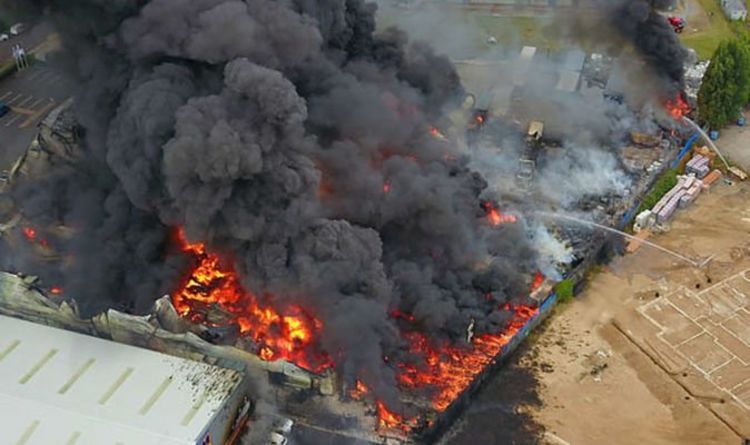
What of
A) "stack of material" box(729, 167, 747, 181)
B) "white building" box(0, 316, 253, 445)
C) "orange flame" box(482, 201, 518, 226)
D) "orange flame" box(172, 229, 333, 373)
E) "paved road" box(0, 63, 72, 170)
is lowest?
"stack of material" box(729, 167, 747, 181)

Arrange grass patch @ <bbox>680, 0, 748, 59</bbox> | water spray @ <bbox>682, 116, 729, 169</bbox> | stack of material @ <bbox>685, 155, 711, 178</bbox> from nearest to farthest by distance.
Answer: stack of material @ <bbox>685, 155, 711, 178</bbox> → water spray @ <bbox>682, 116, 729, 169</bbox> → grass patch @ <bbox>680, 0, 748, 59</bbox>

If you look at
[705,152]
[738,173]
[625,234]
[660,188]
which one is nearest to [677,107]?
[705,152]

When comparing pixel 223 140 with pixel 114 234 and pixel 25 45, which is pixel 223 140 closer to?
pixel 114 234

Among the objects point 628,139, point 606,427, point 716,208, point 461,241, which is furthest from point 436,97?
point 606,427

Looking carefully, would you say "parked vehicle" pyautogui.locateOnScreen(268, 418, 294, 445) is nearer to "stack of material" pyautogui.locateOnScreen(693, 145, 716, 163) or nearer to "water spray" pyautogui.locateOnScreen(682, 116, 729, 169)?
"stack of material" pyautogui.locateOnScreen(693, 145, 716, 163)

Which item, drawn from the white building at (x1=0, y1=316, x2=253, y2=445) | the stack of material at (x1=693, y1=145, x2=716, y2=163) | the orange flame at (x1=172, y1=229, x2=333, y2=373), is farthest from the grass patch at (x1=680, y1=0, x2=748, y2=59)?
the white building at (x1=0, y1=316, x2=253, y2=445)
